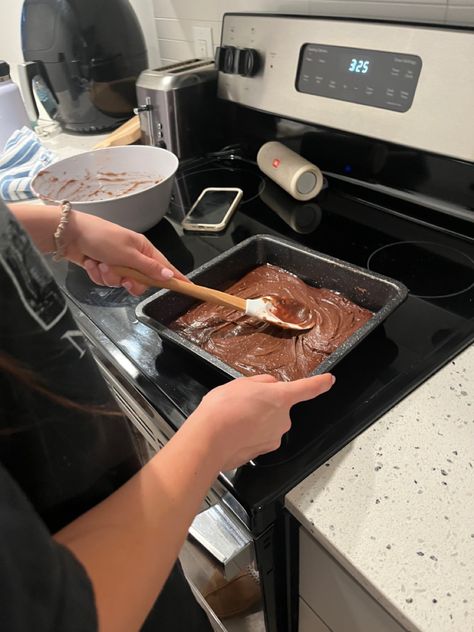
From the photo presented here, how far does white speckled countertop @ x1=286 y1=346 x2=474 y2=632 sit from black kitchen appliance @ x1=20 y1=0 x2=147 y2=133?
1168 mm

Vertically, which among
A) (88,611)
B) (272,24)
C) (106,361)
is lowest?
(106,361)

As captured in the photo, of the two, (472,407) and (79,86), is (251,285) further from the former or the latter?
(79,86)

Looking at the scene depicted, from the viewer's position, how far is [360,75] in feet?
2.80

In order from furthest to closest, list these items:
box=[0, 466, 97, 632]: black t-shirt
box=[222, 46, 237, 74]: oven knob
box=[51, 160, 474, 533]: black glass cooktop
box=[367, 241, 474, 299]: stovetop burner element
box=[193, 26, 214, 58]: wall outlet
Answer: box=[193, 26, 214, 58]: wall outlet → box=[222, 46, 237, 74]: oven knob → box=[367, 241, 474, 299]: stovetop burner element → box=[51, 160, 474, 533]: black glass cooktop → box=[0, 466, 97, 632]: black t-shirt

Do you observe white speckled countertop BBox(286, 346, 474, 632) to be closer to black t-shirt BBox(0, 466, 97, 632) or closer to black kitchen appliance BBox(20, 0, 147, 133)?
black t-shirt BBox(0, 466, 97, 632)

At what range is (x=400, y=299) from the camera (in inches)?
24.2

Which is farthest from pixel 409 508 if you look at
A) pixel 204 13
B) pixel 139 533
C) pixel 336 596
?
pixel 204 13

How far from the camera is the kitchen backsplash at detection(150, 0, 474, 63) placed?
80 cm

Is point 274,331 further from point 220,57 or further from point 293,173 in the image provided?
point 220,57

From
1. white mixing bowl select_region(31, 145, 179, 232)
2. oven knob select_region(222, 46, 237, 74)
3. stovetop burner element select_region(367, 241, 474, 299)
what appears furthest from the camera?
oven knob select_region(222, 46, 237, 74)

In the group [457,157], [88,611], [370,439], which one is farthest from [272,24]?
[88,611]

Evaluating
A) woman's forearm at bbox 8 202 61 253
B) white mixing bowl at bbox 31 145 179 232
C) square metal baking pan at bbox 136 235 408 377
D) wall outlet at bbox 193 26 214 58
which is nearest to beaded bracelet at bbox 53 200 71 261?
woman's forearm at bbox 8 202 61 253

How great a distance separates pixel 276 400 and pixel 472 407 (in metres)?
0.23

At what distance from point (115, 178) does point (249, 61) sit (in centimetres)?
Answer: 35
